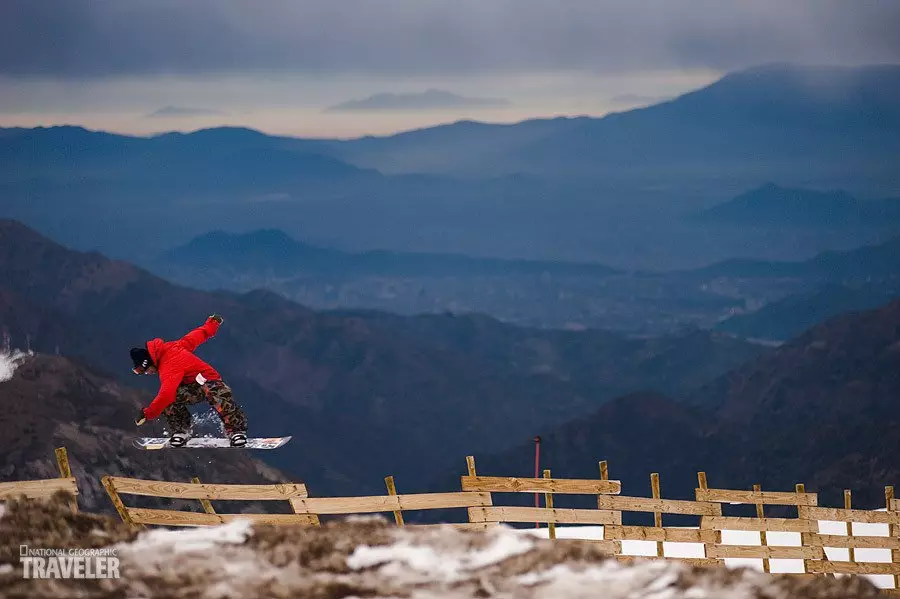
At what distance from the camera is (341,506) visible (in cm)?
1212

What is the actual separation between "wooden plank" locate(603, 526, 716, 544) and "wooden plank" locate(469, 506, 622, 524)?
158mm

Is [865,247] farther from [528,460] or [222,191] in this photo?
[222,191]

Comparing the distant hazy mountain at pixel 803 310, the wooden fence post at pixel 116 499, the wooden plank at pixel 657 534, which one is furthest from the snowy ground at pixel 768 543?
the distant hazy mountain at pixel 803 310

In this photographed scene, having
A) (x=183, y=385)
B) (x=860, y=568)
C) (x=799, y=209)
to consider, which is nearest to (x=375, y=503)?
(x=183, y=385)

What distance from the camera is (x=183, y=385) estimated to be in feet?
49.1

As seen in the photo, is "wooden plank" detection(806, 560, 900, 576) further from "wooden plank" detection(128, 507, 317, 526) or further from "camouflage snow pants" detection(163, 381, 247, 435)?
"camouflage snow pants" detection(163, 381, 247, 435)

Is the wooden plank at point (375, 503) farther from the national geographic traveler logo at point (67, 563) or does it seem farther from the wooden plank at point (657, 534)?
the national geographic traveler logo at point (67, 563)

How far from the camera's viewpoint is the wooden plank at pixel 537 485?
1233 cm

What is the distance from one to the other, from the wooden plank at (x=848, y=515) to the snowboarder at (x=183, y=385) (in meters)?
7.33

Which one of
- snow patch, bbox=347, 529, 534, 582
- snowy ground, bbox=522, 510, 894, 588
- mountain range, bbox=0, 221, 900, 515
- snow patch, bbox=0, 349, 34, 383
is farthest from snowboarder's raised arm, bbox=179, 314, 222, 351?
snow patch, bbox=0, 349, 34, 383

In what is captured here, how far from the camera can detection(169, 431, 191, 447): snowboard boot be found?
1512cm

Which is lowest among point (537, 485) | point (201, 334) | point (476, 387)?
point (476, 387)

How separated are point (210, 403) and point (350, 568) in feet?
17.4

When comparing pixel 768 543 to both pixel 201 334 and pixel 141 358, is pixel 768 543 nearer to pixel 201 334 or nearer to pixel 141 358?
pixel 201 334
